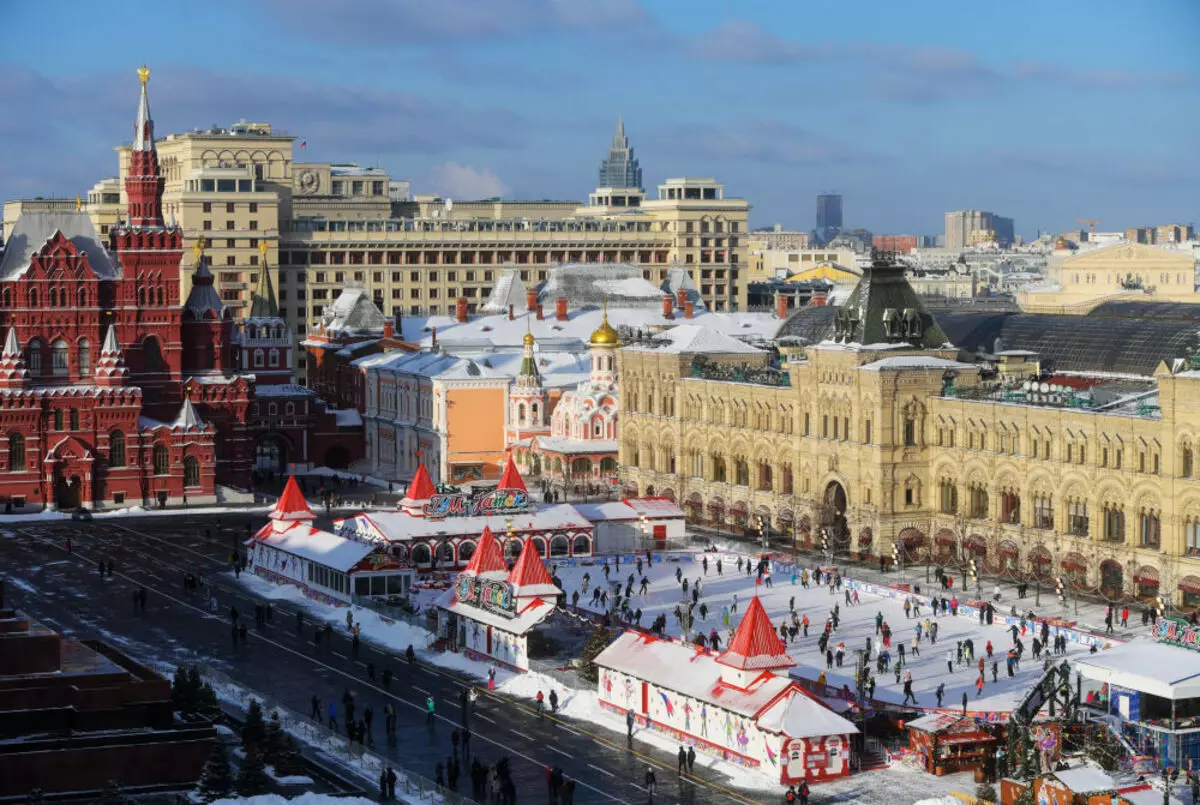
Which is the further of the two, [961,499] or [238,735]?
[961,499]

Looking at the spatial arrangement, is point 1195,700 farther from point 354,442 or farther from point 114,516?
point 354,442

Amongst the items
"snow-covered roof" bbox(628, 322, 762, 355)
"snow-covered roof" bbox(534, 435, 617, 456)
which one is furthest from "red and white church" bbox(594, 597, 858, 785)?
"snow-covered roof" bbox(534, 435, 617, 456)

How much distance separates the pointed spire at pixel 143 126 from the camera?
152125 mm

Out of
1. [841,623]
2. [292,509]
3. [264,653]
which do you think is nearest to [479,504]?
[292,509]

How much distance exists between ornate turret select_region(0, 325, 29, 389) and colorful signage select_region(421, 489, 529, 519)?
38.3 meters

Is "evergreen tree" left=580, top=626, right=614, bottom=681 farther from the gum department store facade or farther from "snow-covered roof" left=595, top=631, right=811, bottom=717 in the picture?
the gum department store facade

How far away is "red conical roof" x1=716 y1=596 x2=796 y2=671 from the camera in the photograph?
72.2 meters

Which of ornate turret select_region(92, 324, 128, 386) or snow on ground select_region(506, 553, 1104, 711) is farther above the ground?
ornate turret select_region(92, 324, 128, 386)

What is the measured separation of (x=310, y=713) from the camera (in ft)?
260

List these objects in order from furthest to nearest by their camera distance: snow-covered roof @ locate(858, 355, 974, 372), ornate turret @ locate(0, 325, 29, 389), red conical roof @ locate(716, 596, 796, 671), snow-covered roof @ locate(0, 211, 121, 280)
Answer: snow-covered roof @ locate(0, 211, 121, 280) < ornate turret @ locate(0, 325, 29, 389) < snow-covered roof @ locate(858, 355, 974, 372) < red conical roof @ locate(716, 596, 796, 671)

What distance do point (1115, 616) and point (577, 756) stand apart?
33.5 m

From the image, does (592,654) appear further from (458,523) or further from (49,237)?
(49,237)

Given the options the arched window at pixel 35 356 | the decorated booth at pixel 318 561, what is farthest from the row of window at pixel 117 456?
the decorated booth at pixel 318 561

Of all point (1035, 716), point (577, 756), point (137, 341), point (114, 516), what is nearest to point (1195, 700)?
point (1035, 716)
